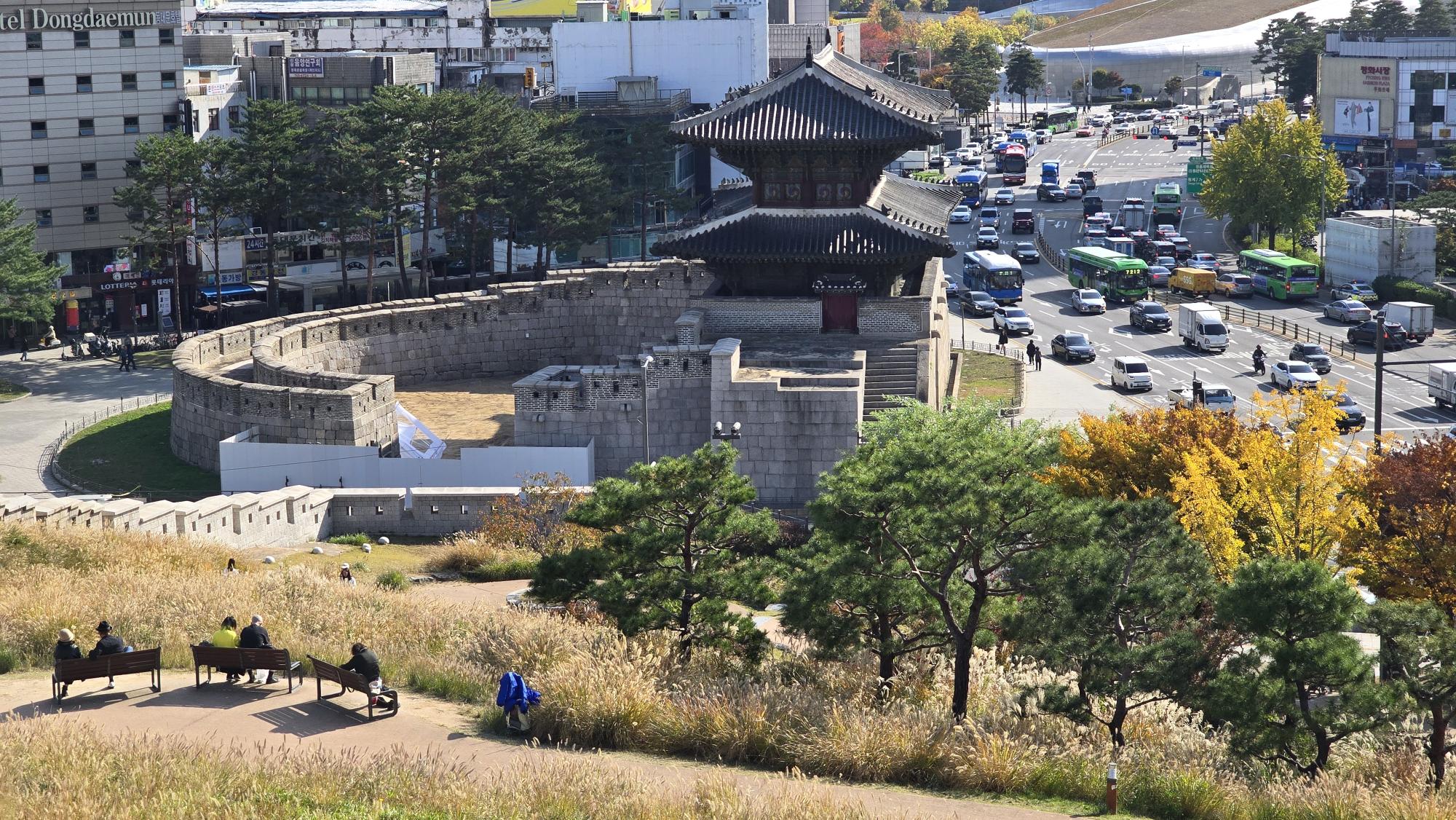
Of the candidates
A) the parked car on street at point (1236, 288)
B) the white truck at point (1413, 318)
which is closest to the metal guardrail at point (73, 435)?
the white truck at point (1413, 318)

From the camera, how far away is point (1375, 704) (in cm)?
3225

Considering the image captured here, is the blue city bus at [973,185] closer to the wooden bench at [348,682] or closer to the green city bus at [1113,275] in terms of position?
the green city bus at [1113,275]

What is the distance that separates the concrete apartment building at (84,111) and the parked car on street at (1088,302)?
162 ft

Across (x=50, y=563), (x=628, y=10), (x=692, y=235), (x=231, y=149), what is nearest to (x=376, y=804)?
(x=50, y=563)

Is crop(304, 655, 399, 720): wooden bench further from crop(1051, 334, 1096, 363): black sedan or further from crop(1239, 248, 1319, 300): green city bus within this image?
crop(1239, 248, 1319, 300): green city bus

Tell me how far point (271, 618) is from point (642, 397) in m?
26.4

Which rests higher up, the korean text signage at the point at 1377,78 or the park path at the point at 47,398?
the korean text signage at the point at 1377,78

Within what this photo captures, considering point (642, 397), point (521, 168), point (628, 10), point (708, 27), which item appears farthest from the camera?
point (628, 10)

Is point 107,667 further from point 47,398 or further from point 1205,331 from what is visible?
point 1205,331

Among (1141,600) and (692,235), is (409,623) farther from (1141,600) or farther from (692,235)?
(692,235)

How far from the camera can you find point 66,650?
33.0 m

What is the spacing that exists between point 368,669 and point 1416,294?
81.0 m

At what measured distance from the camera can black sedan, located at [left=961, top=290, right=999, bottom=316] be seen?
336ft

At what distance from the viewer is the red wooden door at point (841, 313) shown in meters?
69.1
